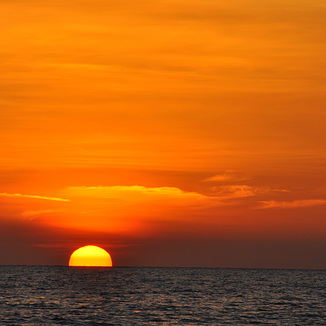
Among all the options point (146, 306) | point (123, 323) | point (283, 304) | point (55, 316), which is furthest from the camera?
point (283, 304)

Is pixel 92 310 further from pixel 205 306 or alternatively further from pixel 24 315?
pixel 205 306

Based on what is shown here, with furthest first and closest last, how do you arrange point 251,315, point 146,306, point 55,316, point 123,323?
point 146,306 → point 251,315 → point 55,316 → point 123,323

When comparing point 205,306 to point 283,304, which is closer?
point 205,306

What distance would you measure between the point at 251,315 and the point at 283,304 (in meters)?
19.8

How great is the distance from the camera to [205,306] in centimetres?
9425

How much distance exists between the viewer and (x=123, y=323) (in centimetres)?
7131

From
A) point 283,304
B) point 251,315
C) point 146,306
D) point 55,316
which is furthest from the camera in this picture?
point 283,304

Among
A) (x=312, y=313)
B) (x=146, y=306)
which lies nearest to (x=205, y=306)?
(x=146, y=306)

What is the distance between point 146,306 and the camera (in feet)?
304

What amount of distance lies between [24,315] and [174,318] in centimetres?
1735

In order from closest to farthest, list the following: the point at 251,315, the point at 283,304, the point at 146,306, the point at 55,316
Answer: the point at 55,316, the point at 251,315, the point at 146,306, the point at 283,304

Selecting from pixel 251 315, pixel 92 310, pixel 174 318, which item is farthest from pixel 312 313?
pixel 92 310

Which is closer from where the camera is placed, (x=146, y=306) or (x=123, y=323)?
(x=123, y=323)

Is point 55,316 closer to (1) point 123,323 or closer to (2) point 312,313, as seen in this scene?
(1) point 123,323
